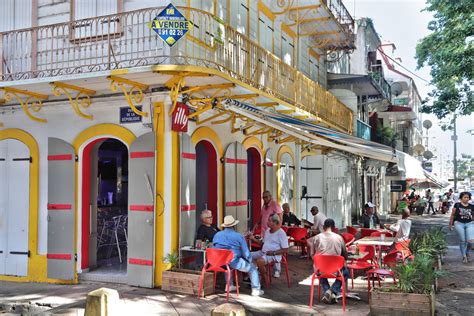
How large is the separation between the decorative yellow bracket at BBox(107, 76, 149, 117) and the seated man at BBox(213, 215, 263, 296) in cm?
256

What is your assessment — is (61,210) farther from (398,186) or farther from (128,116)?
(398,186)

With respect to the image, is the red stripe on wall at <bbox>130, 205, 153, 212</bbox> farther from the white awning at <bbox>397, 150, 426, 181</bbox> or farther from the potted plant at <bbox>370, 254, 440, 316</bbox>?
the white awning at <bbox>397, 150, 426, 181</bbox>

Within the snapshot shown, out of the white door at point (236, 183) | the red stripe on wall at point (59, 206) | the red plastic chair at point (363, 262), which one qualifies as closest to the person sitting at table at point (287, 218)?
the white door at point (236, 183)

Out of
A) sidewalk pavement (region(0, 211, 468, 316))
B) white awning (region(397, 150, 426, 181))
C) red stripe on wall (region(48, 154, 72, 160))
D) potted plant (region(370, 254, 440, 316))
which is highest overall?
red stripe on wall (region(48, 154, 72, 160))

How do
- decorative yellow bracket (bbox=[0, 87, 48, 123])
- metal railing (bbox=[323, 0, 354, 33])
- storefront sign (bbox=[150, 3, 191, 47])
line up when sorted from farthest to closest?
1. metal railing (bbox=[323, 0, 354, 33])
2. decorative yellow bracket (bbox=[0, 87, 48, 123])
3. storefront sign (bbox=[150, 3, 191, 47])

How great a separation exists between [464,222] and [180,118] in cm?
746

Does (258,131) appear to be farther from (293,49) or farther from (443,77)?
(443,77)

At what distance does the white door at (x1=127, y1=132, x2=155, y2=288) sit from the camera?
29.0ft

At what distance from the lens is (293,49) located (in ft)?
51.6

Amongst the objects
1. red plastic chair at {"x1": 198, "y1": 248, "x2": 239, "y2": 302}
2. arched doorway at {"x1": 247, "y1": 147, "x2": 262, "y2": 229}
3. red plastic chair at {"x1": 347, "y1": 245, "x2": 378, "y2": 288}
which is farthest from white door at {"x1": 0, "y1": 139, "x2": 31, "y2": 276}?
red plastic chair at {"x1": 347, "y1": 245, "x2": 378, "y2": 288}

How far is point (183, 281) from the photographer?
8320mm

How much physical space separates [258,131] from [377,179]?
20709 mm

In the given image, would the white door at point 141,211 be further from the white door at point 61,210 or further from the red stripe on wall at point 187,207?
the white door at point 61,210

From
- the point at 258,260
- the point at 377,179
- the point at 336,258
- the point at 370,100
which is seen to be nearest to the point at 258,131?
the point at 258,260
